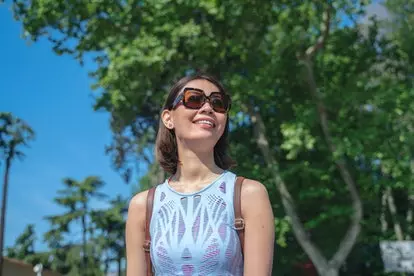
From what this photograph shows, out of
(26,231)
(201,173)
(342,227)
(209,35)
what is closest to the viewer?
(201,173)

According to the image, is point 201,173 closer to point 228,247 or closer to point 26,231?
point 228,247

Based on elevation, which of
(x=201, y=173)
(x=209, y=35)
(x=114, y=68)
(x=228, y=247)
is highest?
(x=209, y=35)

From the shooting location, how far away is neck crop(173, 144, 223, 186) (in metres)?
2.61

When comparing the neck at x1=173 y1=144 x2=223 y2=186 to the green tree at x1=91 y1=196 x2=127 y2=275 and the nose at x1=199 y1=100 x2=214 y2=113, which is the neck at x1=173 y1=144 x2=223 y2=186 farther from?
the green tree at x1=91 y1=196 x2=127 y2=275

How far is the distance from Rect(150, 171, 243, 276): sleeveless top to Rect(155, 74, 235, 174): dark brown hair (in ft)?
0.90

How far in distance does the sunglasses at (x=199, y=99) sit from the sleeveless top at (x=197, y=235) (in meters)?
0.34

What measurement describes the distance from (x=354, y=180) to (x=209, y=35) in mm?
5937

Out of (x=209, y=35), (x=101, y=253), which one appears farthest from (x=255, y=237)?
(x=101, y=253)

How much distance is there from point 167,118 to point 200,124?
0.22m

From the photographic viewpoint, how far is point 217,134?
2668mm

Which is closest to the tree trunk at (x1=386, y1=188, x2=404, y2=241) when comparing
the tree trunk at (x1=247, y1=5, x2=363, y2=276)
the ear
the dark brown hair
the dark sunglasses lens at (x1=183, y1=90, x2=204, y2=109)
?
the tree trunk at (x1=247, y1=5, x2=363, y2=276)

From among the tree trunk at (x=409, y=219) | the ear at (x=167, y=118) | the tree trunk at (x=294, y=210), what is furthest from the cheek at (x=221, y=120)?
the tree trunk at (x=409, y=219)

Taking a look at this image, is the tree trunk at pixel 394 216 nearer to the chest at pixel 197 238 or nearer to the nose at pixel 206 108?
the nose at pixel 206 108

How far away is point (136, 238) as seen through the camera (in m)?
2.54
